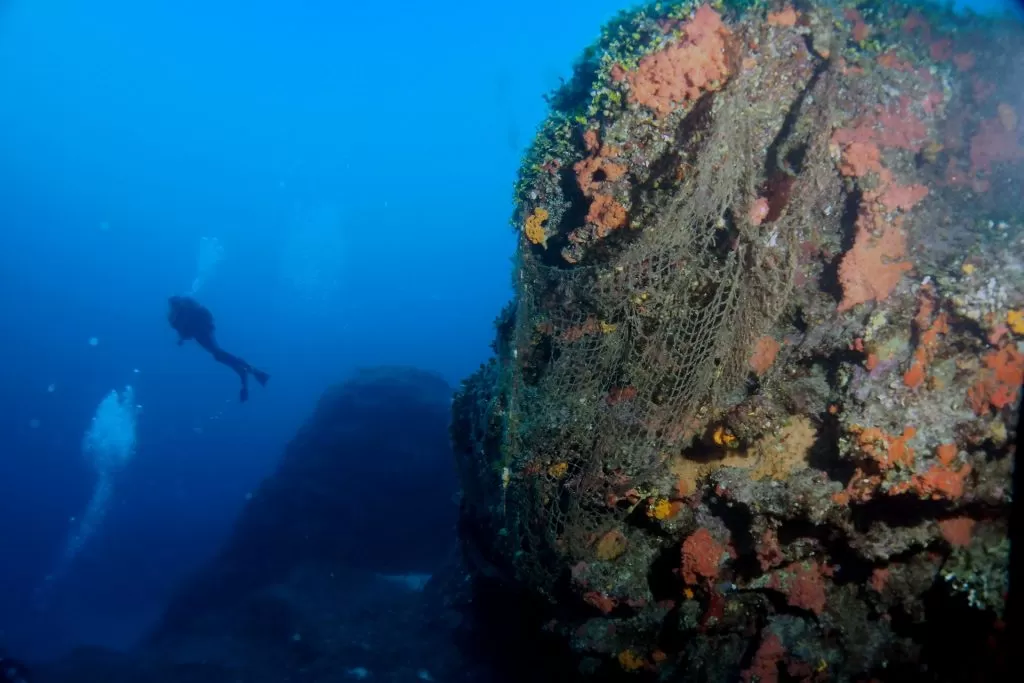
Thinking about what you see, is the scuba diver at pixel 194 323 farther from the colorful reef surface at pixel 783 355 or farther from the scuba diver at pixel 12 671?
the colorful reef surface at pixel 783 355

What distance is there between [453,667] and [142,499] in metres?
51.4

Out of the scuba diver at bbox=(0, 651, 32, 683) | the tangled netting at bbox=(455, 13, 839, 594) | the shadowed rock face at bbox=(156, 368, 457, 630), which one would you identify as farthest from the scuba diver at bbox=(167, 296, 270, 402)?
the tangled netting at bbox=(455, 13, 839, 594)

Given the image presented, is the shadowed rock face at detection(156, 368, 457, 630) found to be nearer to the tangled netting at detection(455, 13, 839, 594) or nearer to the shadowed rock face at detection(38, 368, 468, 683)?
the shadowed rock face at detection(38, 368, 468, 683)

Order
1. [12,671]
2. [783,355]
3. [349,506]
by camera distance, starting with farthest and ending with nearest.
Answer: [349,506] < [12,671] < [783,355]

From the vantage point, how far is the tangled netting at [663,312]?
3875 millimetres

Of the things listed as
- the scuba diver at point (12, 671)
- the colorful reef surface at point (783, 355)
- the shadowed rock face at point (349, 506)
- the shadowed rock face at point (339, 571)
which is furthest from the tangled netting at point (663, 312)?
the scuba diver at point (12, 671)

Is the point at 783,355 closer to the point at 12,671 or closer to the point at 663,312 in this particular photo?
the point at 663,312

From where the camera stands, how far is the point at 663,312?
13.7 feet

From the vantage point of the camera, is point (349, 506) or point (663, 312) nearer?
point (663, 312)

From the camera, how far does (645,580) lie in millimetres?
4289

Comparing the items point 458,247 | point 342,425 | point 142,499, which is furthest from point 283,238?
point 342,425

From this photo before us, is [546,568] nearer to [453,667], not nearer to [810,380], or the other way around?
[810,380]

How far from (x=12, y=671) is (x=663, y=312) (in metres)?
16.6

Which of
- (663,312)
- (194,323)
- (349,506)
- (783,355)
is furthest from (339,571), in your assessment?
(783,355)
